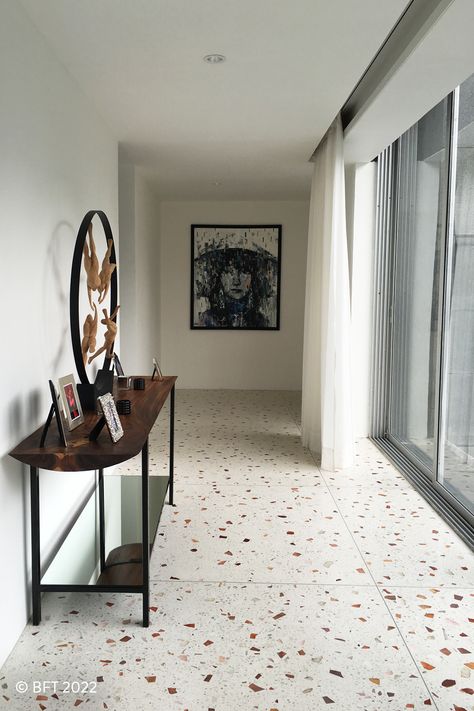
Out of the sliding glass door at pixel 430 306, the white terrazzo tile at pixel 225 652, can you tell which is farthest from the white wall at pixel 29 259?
the sliding glass door at pixel 430 306

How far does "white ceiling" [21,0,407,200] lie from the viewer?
2.40 meters

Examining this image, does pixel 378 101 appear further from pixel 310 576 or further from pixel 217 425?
pixel 217 425

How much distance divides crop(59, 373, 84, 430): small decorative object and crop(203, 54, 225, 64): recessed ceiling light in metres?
1.61

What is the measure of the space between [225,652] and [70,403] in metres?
1.15

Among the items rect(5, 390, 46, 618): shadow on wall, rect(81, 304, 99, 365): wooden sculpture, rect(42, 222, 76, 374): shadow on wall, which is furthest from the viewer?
rect(81, 304, 99, 365): wooden sculpture

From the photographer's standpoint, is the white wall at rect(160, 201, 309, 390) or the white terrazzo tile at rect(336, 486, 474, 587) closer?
the white terrazzo tile at rect(336, 486, 474, 587)

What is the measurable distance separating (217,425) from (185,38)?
12.3ft

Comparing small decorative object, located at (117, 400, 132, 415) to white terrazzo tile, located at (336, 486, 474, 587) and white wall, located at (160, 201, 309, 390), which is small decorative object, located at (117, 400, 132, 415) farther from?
white wall, located at (160, 201, 309, 390)

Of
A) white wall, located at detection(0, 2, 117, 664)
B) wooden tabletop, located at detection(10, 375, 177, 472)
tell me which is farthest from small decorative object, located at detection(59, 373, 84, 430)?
white wall, located at detection(0, 2, 117, 664)

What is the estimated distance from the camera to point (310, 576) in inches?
110

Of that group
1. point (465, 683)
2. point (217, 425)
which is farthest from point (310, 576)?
point (217, 425)

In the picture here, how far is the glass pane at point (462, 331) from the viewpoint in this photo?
3467 mm

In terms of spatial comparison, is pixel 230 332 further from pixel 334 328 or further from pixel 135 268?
pixel 334 328

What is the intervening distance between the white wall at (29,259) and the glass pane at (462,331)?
220 cm
